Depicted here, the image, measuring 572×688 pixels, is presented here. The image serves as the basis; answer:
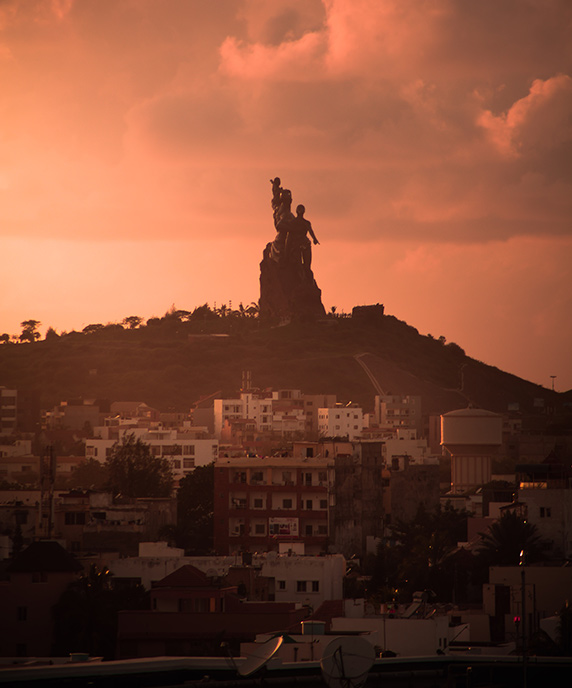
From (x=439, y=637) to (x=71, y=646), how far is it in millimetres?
13857

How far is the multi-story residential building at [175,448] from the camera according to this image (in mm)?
122125

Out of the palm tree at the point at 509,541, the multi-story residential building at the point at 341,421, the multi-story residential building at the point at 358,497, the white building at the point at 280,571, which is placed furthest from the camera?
the multi-story residential building at the point at 341,421

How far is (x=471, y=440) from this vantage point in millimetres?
109188

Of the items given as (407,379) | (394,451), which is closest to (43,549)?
(394,451)

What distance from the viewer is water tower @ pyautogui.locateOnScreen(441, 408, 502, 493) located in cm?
10906

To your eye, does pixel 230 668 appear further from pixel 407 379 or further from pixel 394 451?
pixel 407 379

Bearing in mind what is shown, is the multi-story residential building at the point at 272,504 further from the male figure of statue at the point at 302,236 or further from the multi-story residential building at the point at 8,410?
the male figure of statue at the point at 302,236

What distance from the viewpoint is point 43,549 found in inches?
2165

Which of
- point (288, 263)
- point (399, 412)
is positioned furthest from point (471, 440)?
point (288, 263)

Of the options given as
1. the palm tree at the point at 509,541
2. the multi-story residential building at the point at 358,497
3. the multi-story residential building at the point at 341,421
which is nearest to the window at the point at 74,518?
→ the multi-story residential building at the point at 358,497

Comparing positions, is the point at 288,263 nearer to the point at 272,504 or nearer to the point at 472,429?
the point at 472,429

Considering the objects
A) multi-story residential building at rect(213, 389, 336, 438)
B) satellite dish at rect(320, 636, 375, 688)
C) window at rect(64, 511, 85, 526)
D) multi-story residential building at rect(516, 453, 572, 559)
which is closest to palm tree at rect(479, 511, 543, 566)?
multi-story residential building at rect(516, 453, 572, 559)

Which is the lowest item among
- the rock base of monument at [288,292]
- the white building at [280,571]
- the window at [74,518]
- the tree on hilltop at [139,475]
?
the white building at [280,571]

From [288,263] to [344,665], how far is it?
510ft
